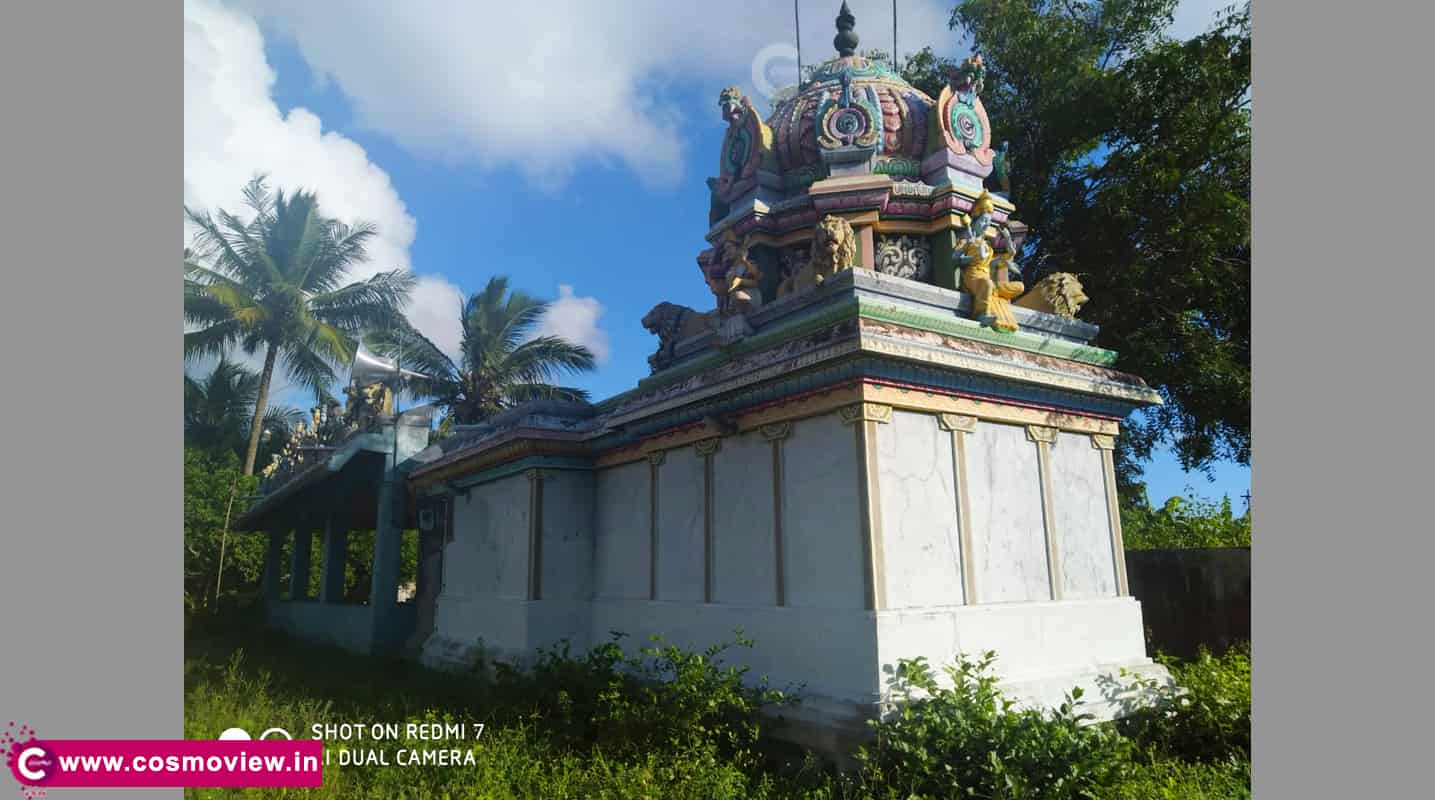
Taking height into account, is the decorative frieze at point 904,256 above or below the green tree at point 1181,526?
above

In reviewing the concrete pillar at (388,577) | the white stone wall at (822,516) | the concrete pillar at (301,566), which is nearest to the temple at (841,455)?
the white stone wall at (822,516)

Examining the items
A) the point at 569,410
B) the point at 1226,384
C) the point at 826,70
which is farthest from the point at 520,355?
the point at 1226,384

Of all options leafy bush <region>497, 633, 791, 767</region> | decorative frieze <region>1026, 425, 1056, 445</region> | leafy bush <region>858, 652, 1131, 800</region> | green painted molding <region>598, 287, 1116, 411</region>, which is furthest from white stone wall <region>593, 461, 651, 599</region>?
decorative frieze <region>1026, 425, 1056, 445</region>

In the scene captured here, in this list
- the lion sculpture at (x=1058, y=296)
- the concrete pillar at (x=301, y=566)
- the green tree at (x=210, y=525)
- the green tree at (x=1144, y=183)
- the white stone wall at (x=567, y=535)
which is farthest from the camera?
the concrete pillar at (x=301, y=566)

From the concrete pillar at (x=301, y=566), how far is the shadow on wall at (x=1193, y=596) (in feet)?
55.0

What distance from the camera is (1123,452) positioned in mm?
16484

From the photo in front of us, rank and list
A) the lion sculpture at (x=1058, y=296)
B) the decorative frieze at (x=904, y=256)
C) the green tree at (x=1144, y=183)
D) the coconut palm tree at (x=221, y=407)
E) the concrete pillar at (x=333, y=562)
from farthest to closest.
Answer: the coconut palm tree at (x=221, y=407) < the concrete pillar at (x=333, y=562) < the green tree at (x=1144, y=183) < the decorative frieze at (x=904, y=256) < the lion sculpture at (x=1058, y=296)

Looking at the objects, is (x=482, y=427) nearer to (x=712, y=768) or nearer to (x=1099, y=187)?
(x=712, y=768)

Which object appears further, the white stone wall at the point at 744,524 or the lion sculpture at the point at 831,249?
the lion sculpture at the point at 831,249

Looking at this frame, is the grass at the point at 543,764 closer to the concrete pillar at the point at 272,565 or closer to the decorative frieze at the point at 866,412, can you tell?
the decorative frieze at the point at 866,412

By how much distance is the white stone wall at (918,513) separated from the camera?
7625 millimetres

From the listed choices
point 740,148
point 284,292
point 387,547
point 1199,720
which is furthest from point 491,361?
point 1199,720

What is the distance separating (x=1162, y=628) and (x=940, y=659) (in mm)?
6626

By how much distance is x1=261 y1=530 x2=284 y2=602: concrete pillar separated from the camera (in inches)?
827
